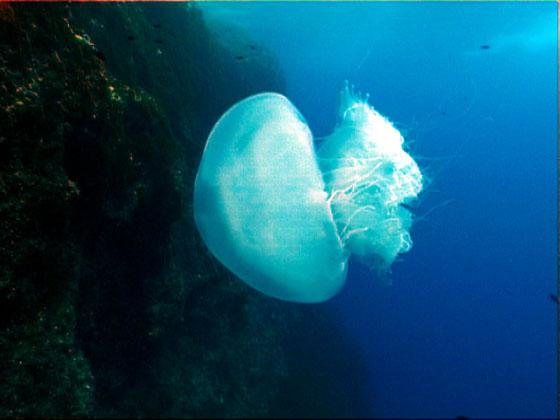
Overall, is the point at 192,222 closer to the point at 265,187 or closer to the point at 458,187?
the point at 265,187

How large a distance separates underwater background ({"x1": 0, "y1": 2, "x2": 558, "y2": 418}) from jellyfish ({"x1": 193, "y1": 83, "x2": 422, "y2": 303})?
20.2 inches

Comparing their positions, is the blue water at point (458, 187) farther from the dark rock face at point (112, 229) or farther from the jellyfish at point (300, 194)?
the jellyfish at point (300, 194)

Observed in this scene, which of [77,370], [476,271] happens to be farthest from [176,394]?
[476,271]

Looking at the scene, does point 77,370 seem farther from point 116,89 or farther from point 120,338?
point 116,89

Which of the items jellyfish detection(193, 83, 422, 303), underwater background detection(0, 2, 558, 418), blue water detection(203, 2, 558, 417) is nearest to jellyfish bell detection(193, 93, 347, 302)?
jellyfish detection(193, 83, 422, 303)

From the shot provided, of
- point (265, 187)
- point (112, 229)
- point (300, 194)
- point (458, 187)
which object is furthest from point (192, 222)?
point (458, 187)

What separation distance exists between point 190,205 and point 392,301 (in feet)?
90.6

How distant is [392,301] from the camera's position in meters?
31.2

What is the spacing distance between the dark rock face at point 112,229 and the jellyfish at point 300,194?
100 cm

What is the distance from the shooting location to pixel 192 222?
21.5ft

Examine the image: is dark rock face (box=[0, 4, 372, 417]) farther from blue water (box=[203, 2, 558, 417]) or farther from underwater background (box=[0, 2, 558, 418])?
blue water (box=[203, 2, 558, 417])

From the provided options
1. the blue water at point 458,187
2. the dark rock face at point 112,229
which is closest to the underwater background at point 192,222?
the dark rock face at point 112,229

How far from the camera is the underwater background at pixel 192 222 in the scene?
3.13 m

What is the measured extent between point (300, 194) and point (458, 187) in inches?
1407
